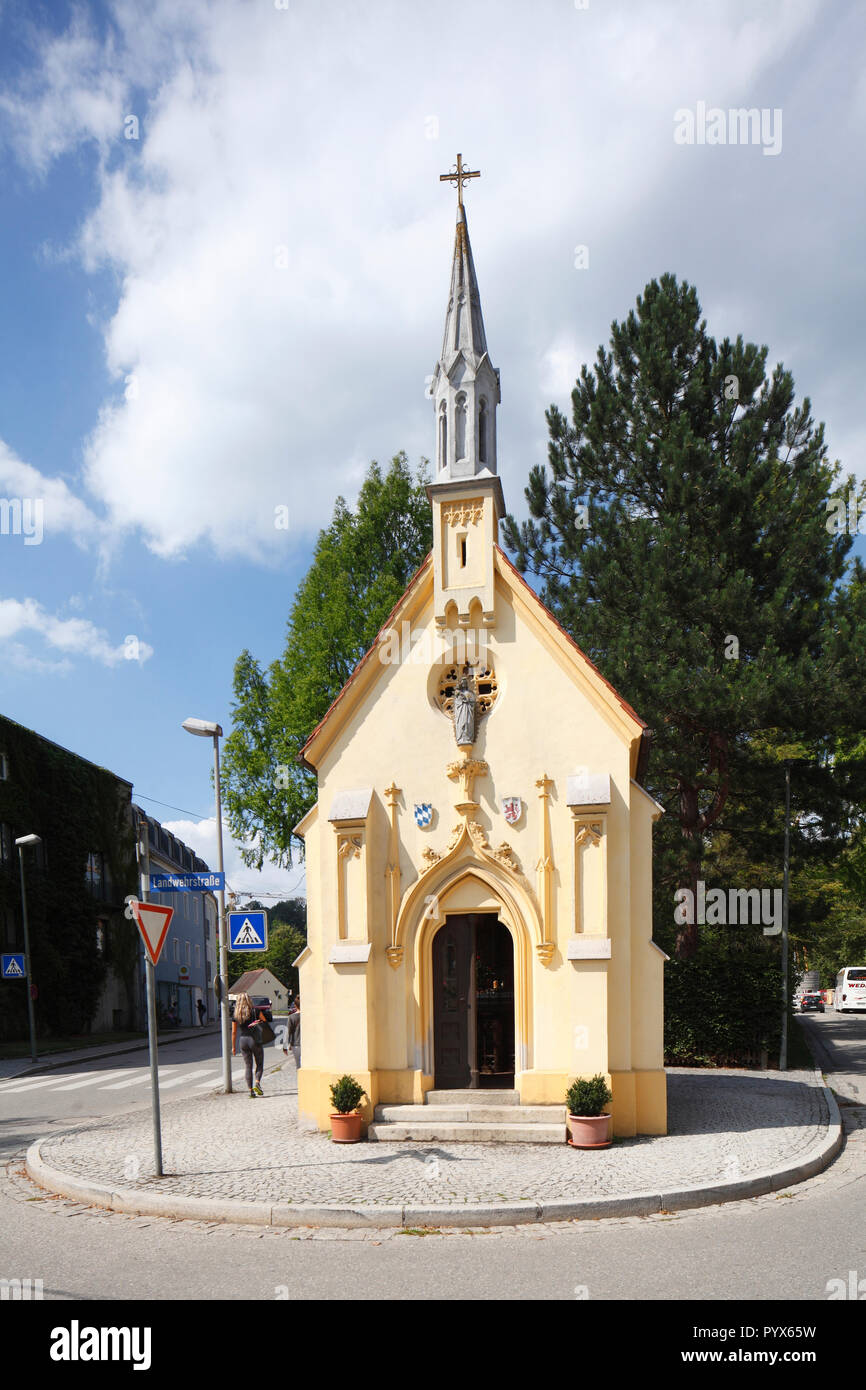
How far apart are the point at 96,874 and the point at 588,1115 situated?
30.3 metres

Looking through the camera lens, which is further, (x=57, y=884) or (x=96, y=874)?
(x=96, y=874)

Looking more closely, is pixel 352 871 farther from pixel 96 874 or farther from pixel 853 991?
pixel 853 991

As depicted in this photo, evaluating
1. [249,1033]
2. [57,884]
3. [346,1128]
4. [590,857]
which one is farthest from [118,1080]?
[57,884]

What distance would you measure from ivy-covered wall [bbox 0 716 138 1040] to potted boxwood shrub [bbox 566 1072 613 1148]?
2410 cm

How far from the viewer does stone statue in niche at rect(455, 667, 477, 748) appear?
13016 millimetres

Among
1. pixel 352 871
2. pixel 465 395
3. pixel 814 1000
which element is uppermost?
pixel 465 395

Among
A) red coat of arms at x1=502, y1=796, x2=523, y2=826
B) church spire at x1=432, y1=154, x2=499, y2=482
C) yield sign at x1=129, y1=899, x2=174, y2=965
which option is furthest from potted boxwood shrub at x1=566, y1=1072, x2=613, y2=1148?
church spire at x1=432, y1=154, x2=499, y2=482

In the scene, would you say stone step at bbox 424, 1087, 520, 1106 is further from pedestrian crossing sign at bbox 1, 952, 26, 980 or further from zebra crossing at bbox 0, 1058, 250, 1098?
pedestrian crossing sign at bbox 1, 952, 26, 980

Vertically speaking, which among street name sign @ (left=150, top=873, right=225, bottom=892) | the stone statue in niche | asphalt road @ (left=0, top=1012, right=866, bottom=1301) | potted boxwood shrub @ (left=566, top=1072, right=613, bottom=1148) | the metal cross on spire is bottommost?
potted boxwood shrub @ (left=566, top=1072, right=613, bottom=1148)

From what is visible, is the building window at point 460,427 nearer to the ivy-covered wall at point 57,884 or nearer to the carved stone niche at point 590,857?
the carved stone niche at point 590,857

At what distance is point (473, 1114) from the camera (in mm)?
12008
